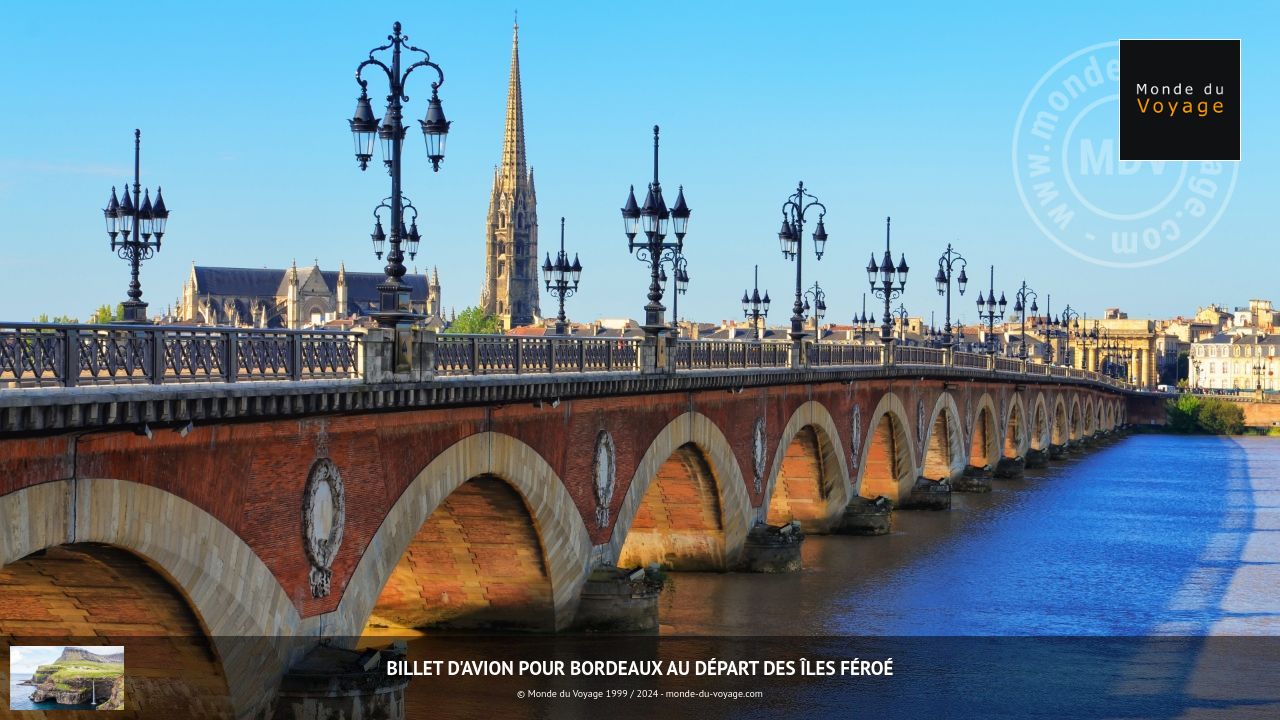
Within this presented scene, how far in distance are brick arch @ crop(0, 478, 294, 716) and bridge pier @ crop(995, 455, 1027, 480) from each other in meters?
60.3

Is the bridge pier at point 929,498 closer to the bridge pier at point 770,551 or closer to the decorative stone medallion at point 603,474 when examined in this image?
the bridge pier at point 770,551

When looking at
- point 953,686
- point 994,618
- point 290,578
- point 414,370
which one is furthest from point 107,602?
point 994,618

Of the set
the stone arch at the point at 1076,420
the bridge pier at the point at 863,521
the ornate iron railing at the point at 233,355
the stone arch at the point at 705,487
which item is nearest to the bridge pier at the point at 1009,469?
the bridge pier at the point at 863,521

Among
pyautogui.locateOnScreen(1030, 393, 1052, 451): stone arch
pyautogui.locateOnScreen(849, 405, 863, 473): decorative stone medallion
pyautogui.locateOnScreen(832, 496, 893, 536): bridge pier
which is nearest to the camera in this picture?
pyautogui.locateOnScreen(832, 496, 893, 536): bridge pier

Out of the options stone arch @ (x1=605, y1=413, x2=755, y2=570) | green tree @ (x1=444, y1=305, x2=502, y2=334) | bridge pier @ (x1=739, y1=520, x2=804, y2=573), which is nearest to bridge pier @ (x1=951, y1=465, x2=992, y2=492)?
bridge pier @ (x1=739, y1=520, x2=804, y2=573)

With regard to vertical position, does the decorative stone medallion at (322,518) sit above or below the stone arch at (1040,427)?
above

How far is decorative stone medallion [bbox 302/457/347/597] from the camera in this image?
60.9 feet

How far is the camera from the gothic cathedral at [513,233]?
558 ft

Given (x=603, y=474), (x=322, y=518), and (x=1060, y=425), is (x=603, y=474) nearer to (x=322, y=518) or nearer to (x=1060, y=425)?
(x=322, y=518)

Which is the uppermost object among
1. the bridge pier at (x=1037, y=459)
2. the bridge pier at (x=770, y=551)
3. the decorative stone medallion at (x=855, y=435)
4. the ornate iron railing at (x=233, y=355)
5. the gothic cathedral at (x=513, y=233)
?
the gothic cathedral at (x=513, y=233)

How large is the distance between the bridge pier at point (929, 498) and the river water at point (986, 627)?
107 cm

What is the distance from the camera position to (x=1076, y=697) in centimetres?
2498

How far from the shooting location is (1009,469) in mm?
75312

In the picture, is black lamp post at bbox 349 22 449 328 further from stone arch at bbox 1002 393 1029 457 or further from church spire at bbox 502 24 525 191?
church spire at bbox 502 24 525 191
